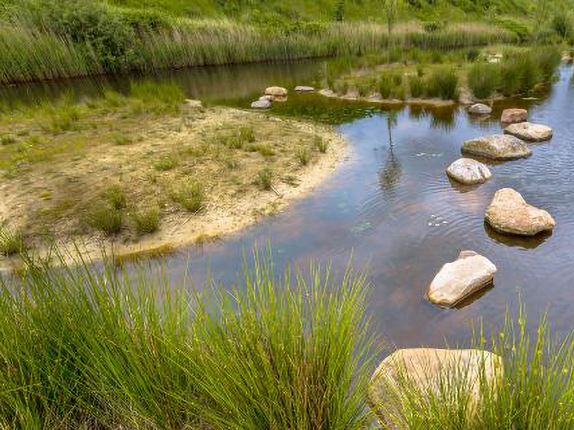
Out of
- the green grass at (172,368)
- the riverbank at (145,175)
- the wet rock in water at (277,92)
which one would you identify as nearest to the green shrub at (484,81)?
the riverbank at (145,175)

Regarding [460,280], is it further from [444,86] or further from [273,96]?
[273,96]

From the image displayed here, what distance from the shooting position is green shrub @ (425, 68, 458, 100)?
1024 cm

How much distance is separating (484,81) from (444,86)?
3.78ft

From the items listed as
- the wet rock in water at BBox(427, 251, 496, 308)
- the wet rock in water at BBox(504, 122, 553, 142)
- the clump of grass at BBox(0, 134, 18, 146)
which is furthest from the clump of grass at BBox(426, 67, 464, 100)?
the clump of grass at BBox(0, 134, 18, 146)

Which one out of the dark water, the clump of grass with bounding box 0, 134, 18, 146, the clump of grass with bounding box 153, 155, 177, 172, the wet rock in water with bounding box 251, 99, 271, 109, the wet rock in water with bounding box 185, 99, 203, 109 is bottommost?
the dark water

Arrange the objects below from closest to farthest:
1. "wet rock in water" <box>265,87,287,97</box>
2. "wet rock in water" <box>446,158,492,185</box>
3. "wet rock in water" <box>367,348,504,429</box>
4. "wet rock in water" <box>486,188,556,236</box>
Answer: "wet rock in water" <box>367,348,504,429</box> < "wet rock in water" <box>486,188,556,236</box> < "wet rock in water" <box>446,158,492,185</box> < "wet rock in water" <box>265,87,287,97</box>

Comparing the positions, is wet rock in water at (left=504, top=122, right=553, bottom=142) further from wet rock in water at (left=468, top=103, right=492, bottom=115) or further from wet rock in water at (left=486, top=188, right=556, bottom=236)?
wet rock in water at (left=486, top=188, right=556, bottom=236)

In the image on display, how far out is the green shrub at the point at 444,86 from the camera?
10242 millimetres

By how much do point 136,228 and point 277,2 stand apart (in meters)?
37.3

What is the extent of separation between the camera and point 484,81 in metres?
10.2

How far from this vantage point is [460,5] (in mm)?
40000

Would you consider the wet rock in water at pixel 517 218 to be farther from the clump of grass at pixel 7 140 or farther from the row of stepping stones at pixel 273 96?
the clump of grass at pixel 7 140

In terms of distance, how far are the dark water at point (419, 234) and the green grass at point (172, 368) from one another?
817 millimetres

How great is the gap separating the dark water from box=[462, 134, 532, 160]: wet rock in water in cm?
21
